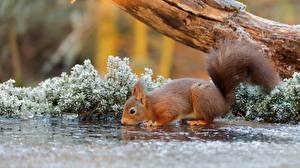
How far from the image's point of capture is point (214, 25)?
17.0 ft

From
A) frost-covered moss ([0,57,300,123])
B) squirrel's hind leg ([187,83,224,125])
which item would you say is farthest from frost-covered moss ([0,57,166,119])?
squirrel's hind leg ([187,83,224,125])

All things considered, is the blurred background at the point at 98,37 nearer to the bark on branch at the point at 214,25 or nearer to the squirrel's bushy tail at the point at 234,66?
the bark on branch at the point at 214,25

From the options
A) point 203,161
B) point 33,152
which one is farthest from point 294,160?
point 33,152

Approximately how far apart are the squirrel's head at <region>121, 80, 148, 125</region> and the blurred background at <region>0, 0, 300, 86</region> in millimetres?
8046

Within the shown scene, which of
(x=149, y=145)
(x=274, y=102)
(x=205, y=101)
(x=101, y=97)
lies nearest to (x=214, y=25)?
(x=274, y=102)

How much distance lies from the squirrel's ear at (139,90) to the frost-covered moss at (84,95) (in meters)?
0.29

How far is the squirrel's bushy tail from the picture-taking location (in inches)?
182

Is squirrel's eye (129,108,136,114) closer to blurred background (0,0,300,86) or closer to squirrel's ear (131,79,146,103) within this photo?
squirrel's ear (131,79,146,103)

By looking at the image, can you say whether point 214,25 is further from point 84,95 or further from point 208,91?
point 84,95

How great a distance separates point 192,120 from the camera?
4.85 m

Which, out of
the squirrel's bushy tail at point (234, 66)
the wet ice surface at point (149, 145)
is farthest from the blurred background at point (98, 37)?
the wet ice surface at point (149, 145)

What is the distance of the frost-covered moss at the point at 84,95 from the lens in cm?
505

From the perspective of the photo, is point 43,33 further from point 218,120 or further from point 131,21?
point 218,120

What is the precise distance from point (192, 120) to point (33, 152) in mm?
1640
